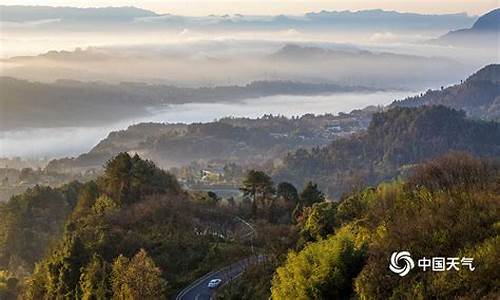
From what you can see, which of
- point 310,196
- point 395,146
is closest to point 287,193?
point 310,196

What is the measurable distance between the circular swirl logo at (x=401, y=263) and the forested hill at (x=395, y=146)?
3204 inches

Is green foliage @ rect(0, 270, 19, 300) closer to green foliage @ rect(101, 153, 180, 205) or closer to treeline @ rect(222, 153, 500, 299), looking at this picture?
green foliage @ rect(101, 153, 180, 205)

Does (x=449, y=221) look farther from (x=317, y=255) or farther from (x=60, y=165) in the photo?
(x=60, y=165)

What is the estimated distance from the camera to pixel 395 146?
341 feet

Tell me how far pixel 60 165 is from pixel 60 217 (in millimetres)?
77831

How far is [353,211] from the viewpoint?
19406 mm

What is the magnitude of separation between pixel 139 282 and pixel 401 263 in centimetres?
929

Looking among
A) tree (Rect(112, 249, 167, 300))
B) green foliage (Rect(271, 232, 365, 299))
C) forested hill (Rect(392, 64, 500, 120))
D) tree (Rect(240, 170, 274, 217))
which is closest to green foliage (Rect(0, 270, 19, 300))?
tree (Rect(240, 170, 274, 217))

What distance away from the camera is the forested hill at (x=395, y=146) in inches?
3866

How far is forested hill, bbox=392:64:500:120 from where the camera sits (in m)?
155

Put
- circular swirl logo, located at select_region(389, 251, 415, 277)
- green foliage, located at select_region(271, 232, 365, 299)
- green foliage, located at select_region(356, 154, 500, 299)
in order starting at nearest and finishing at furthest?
green foliage, located at select_region(356, 154, 500, 299), circular swirl logo, located at select_region(389, 251, 415, 277), green foliage, located at select_region(271, 232, 365, 299)

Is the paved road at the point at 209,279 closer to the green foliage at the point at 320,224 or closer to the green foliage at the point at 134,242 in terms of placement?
the green foliage at the point at 134,242

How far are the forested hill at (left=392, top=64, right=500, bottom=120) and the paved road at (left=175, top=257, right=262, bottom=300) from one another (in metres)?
136

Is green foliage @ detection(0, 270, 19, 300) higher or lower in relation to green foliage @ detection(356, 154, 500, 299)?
lower
